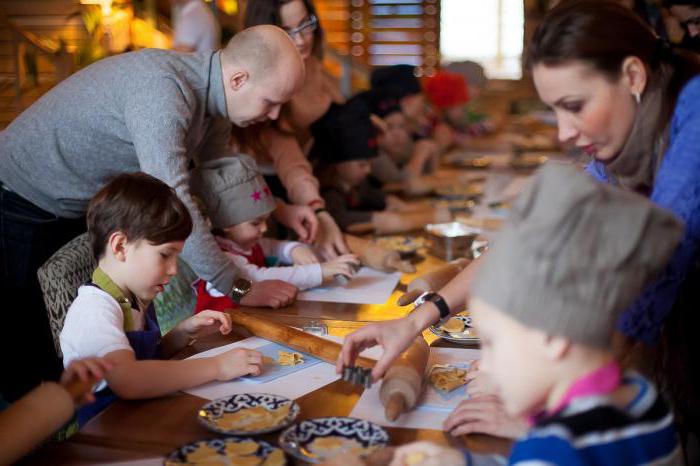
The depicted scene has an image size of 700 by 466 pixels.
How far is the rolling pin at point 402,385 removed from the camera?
56.4 inches

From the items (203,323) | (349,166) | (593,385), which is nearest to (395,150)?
(349,166)

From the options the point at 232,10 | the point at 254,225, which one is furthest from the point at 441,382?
the point at 232,10

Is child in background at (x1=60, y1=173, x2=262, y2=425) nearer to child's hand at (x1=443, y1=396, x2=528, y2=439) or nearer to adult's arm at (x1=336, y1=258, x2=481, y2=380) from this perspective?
adult's arm at (x1=336, y1=258, x2=481, y2=380)

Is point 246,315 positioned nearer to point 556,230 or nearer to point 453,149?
point 556,230

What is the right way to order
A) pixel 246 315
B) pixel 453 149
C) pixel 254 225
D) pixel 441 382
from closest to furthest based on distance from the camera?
pixel 441 382, pixel 246 315, pixel 254 225, pixel 453 149

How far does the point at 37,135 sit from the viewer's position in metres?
2.24

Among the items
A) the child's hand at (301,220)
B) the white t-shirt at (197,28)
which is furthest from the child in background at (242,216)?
the white t-shirt at (197,28)

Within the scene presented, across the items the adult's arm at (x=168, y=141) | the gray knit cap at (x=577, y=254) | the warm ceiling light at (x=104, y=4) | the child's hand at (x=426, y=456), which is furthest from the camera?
the warm ceiling light at (x=104, y=4)

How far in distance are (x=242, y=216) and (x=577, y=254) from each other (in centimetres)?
167

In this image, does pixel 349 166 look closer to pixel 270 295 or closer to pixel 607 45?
pixel 270 295

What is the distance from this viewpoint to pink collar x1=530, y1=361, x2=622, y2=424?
0.98 m

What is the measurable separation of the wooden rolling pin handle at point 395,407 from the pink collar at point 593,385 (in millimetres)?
452

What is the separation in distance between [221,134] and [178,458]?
1.57m

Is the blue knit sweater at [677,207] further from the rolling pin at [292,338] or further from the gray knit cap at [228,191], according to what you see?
the gray knit cap at [228,191]
